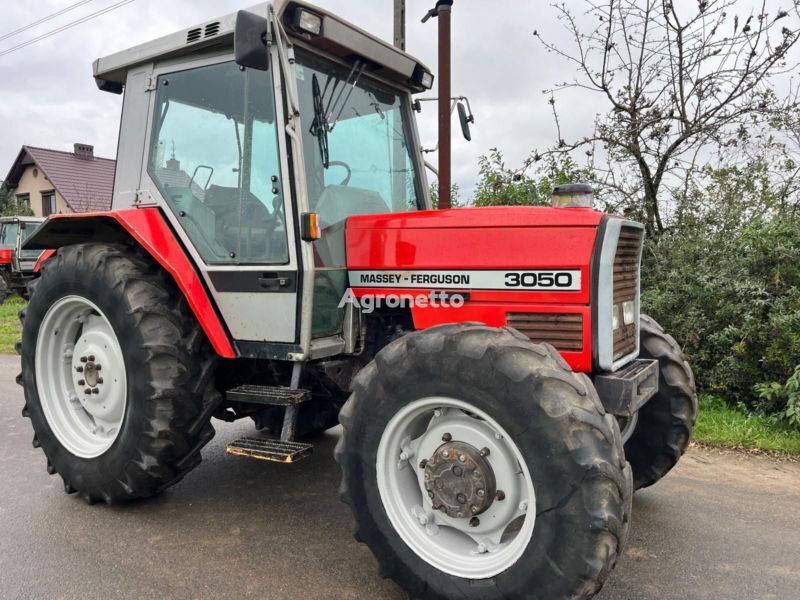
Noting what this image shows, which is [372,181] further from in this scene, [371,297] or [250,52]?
[250,52]

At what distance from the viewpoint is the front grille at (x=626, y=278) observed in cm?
285

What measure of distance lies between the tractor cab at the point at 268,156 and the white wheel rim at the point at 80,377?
715 mm

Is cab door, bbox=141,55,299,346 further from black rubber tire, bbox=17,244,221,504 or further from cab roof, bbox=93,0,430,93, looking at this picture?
black rubber tire, bbox=17,244,221,504

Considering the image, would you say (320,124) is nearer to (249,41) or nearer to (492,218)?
(249,41)

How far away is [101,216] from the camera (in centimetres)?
346

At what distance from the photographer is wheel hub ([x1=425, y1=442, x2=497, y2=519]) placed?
94.4 inches

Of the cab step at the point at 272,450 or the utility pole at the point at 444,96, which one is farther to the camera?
the utility pole at the point at 444,96

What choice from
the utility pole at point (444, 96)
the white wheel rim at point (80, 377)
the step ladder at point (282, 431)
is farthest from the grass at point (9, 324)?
the step ladder at point (282, 431)

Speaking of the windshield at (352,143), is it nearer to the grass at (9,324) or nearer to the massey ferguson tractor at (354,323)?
the massey ferguson tractor at (354,323)

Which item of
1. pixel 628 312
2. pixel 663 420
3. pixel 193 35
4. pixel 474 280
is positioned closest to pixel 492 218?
pixel 474 280

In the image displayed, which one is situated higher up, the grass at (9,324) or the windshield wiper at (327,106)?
the windshield wiper at (327,106)

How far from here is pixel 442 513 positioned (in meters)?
2.53

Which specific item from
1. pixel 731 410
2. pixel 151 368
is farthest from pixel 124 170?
pixel 731 410

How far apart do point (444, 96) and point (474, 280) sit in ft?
9.73
